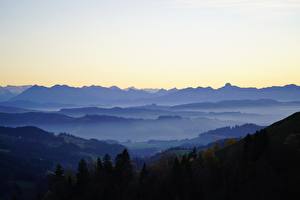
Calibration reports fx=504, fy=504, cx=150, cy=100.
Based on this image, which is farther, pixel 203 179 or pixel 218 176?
pixel 203 179

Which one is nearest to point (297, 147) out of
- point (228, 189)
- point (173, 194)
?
point (228, 189)

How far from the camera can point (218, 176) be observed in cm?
11281

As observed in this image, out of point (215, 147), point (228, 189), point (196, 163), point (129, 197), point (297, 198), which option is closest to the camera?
point (297, 198)

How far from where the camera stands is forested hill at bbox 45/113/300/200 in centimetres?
9881

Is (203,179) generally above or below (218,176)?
below

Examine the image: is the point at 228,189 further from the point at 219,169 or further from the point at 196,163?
the point at 196,163

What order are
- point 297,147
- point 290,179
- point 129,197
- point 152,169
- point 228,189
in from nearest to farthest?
point 290,179, point 228,189, point 297,147, point 129,197, point 152,169

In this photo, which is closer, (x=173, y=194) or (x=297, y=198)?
(x=297, y=198)

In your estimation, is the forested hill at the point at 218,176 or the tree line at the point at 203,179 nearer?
the forested hill at the point at 218,176

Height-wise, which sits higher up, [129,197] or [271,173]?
[271,173]

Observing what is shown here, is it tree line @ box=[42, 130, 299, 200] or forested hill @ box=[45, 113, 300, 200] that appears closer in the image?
forested hill @ box=[45, 113, 300, 200]

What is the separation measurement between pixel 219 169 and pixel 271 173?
18314 millimetres

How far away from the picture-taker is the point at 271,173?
100 metres

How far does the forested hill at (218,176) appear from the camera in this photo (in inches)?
3890
